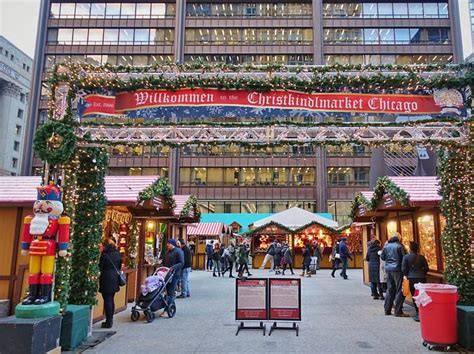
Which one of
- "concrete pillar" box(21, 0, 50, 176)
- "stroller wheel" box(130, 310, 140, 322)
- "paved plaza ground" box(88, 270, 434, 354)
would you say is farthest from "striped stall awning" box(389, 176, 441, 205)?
"concrete pillar" box(21, 0, 50, 176)

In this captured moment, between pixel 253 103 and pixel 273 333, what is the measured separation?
4.48 meters

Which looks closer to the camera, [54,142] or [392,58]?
[54,142]

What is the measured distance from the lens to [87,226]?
7.88 m

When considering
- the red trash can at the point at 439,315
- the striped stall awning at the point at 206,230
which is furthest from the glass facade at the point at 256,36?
the red trash can at the point at 439,315

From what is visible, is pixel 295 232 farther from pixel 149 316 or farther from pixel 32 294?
pixel 32 294

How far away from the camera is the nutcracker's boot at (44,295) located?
6157 millimetres

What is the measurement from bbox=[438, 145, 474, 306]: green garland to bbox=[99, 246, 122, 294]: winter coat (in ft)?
21.7

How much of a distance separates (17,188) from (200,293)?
6.59m

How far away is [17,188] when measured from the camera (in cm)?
973

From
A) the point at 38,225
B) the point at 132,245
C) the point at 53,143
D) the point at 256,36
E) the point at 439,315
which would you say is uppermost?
the point at 256,36

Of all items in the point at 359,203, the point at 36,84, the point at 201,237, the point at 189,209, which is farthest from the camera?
the point at 36,84

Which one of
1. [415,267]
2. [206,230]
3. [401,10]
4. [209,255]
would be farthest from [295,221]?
A: [401,10]

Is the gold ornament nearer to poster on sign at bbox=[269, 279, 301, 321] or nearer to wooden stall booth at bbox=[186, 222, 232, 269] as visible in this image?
poster on sign at bbox=[269, 279, 301, 321]

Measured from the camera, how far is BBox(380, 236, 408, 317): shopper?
918 centimetres
